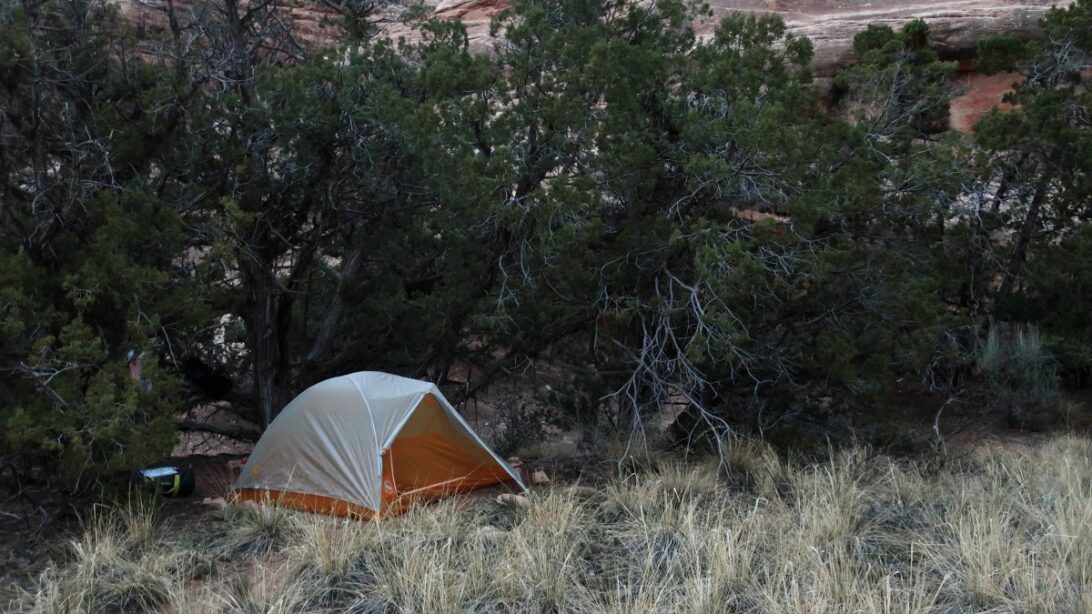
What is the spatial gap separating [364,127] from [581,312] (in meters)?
2.92

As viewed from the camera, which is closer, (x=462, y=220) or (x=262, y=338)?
(x=462, y=220)

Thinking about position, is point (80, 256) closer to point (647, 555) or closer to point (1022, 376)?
point (647, 555)

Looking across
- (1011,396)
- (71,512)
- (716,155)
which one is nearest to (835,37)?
(1011,396)

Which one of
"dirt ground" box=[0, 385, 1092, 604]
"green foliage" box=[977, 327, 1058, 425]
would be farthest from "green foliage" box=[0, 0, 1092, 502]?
"green foliage" box=[977, 327, 1058, 425]

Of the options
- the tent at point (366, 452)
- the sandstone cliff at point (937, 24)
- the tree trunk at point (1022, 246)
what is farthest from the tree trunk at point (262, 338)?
the tree trunk at point (1022, 246)

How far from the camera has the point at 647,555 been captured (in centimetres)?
654

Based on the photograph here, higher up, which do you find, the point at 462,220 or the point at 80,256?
the point at 80,256


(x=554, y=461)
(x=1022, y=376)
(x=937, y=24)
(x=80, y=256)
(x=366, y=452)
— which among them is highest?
(x=80, y=256)

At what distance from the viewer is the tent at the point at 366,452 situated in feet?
28.5

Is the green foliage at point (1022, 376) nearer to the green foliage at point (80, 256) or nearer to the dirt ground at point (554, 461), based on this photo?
the dirt ground at point (554, 461)

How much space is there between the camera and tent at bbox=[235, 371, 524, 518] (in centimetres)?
869

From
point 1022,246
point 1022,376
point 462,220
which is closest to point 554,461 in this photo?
point 462,220

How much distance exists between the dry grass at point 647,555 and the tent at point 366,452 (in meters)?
0.80

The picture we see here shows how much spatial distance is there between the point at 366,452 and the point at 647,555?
3135 mm
